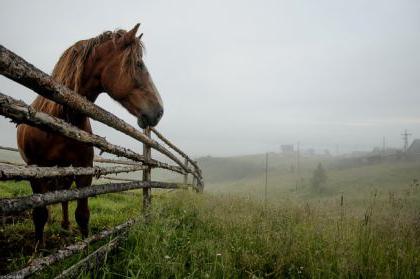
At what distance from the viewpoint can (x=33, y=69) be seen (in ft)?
5.21

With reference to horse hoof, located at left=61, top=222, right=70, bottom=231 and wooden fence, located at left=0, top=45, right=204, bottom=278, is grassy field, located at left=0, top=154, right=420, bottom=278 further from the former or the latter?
wooden fence, located at left=0, top=45, right=204, bottom=278

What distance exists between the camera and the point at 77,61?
3.16 m

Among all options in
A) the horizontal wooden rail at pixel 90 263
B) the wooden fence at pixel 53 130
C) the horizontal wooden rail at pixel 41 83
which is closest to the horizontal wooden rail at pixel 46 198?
the wooden fence at pixel 53 130

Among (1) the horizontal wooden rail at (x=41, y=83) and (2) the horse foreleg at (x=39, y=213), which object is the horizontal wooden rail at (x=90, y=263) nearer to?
(2) the horse foreleg at (x=39, y=213)

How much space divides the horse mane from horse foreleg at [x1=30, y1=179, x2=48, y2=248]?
2.57ft

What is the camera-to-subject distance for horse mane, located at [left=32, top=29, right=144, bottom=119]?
309 centimetres

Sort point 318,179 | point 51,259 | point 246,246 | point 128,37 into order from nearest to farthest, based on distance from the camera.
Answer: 1. point 51,259
2. point 246,246
3. point 128,37
4. point 318,179

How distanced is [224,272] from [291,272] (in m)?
0.72

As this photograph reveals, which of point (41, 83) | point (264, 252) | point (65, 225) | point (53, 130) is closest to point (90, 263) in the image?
point (53, 130)

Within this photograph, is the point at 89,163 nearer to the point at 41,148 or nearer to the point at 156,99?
the point at 41,148

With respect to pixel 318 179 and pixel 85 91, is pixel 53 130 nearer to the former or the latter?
pixel 85 91

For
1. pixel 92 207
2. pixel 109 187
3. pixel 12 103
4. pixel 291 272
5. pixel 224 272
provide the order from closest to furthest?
pixel 12 103, pixel 224 272, pixel 291 272, pixel 109 187, pixel 92 207

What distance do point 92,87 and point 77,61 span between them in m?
0.32

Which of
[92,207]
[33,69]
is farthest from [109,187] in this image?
[92,207]
